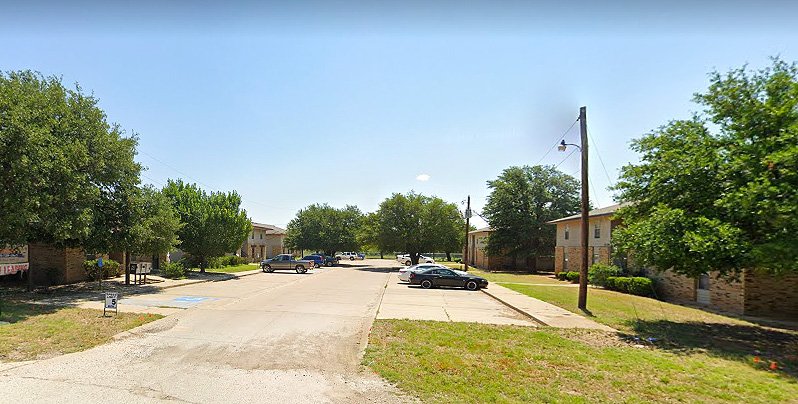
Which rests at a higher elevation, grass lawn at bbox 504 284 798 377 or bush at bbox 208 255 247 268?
grass lawn at bbox 504 284 798 377

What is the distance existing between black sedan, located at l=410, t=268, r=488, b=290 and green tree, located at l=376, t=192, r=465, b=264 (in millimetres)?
25028

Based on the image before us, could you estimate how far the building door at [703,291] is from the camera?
806 inches

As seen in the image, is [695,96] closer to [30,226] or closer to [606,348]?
[606,348]

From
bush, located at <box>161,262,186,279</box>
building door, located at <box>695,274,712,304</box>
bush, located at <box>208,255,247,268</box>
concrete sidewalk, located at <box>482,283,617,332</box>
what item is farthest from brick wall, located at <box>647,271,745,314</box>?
bush, located at <box>208,255,247,268</box>

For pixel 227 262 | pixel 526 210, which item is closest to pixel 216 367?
pixel 227 262

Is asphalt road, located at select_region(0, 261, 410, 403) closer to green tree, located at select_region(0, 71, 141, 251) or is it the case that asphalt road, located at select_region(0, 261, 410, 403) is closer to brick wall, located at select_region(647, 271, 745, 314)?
green tree, located at select_region(0, 71, 141, 251)

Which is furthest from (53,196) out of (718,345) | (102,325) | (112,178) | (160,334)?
(718,345)

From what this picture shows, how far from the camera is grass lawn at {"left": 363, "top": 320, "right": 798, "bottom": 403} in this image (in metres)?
6.55

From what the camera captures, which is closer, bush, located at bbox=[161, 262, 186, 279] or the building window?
the building window

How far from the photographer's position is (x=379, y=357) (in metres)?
8.54

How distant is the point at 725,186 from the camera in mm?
12461

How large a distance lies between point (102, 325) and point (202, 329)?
2690 millimetres

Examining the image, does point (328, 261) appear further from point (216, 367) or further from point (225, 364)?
point (216, 367)

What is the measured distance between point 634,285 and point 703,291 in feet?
13.2
